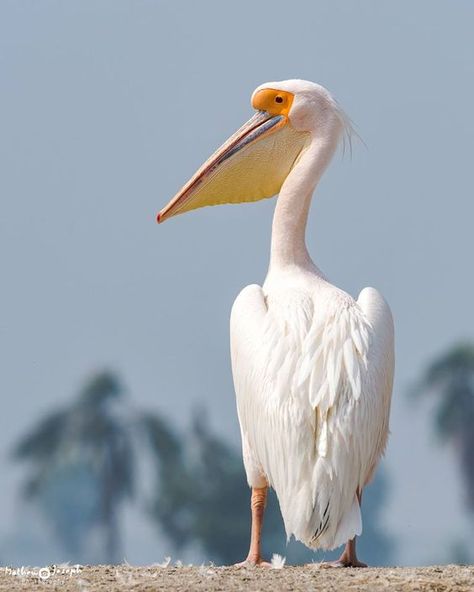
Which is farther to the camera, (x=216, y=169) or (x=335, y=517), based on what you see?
(x=216, y=169)

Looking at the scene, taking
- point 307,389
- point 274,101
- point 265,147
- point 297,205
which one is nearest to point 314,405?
point 307,389

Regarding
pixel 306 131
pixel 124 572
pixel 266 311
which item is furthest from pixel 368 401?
pixel 306 131

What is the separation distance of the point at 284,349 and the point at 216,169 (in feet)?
6.18

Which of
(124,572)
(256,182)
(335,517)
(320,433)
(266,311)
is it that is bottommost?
(124,572)

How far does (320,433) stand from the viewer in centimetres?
632

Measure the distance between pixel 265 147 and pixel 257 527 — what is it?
8.16ft

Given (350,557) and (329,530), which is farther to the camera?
(350,557)

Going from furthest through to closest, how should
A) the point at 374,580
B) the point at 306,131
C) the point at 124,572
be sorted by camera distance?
the point at 306,131
the point at 124,572
the point at 374,580

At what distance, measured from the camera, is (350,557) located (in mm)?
6566

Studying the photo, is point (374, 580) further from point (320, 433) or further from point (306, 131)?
point (306, 131)

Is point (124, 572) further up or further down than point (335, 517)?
further down

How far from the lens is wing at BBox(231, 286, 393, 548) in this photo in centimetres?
630

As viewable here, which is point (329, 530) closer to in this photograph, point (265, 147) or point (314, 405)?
point (314, 405)

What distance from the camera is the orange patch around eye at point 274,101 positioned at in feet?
25.2
